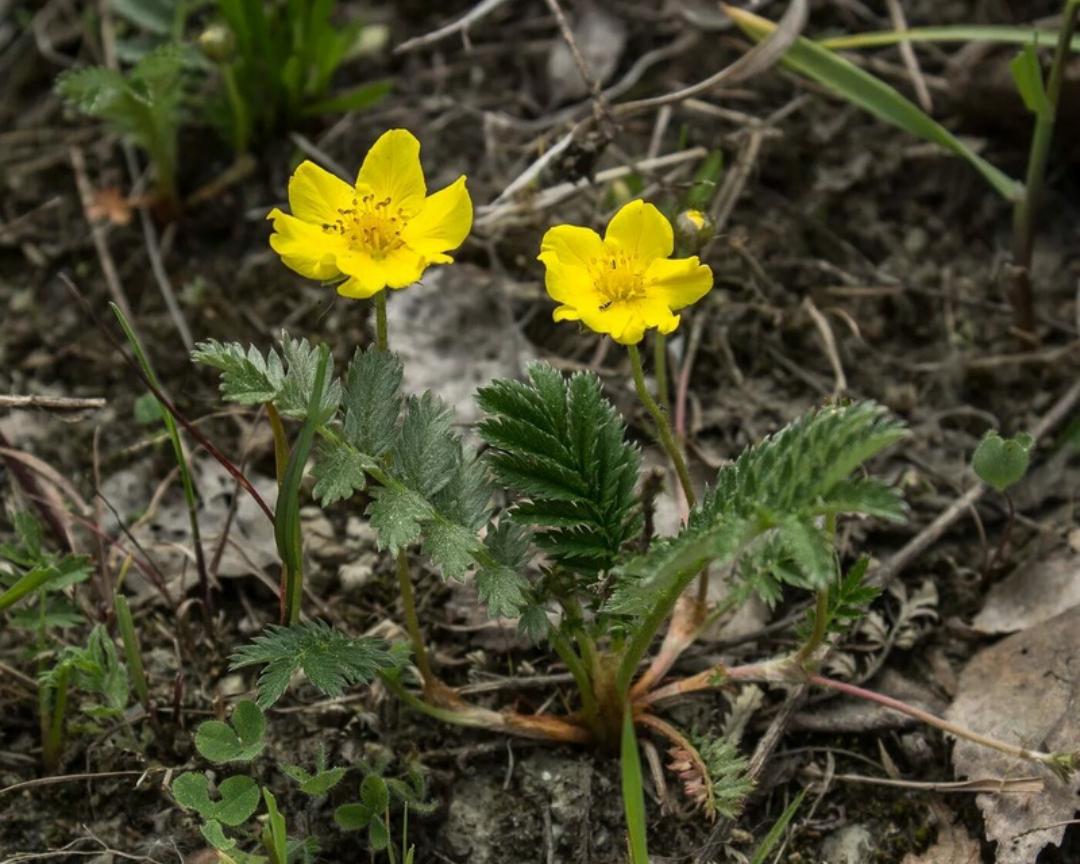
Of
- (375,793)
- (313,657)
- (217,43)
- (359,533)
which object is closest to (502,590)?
(313,657)

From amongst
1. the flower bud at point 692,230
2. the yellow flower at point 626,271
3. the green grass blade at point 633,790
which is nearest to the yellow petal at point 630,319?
the yellow flower at point 626,271

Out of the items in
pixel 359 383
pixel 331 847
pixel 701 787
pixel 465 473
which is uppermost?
pixel 359 383

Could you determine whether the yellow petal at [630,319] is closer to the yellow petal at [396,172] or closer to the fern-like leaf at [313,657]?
the yellow petal at [396,172]

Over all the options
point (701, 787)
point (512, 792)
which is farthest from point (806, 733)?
point (512, 792)

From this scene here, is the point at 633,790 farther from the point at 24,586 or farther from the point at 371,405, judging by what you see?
the point at 24,586

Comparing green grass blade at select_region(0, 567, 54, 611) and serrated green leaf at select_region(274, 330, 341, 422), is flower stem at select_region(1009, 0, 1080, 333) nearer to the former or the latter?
serrated green leaf at select_region(274, 330, 341, 422)

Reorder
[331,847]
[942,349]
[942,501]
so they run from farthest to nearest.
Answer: [942,349]
[942,501]
[331,847]

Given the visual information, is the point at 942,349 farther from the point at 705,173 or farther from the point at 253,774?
the point at 253,774
